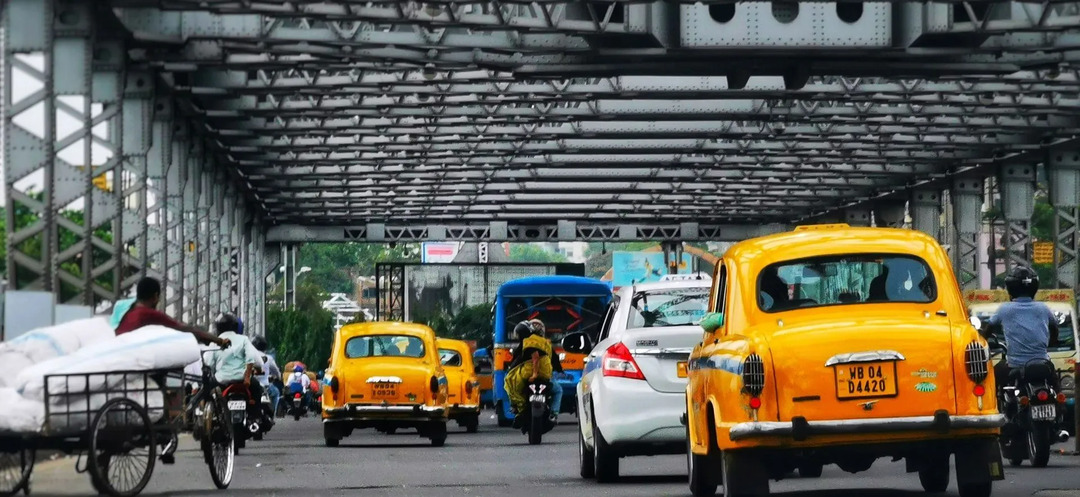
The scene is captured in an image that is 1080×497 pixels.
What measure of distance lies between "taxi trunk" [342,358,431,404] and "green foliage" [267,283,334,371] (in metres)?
86.0

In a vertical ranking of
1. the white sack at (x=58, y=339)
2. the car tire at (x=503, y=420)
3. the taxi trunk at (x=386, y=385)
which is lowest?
the car tire at (x=503, y=420)

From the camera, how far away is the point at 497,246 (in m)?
168

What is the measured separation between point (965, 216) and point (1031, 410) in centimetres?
4691

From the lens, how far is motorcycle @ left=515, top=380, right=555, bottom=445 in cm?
2825

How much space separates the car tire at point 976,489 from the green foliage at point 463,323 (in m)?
88.2

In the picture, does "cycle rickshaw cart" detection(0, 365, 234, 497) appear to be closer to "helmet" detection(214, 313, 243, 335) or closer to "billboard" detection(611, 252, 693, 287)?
"helmet" detection(214, 313, 243, 335)

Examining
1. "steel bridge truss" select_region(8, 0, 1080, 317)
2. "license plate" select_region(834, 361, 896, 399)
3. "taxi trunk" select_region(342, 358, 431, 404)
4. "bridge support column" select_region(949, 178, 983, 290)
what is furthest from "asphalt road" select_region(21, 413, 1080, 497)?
"bridge support column" select_region(949, 178, 983, 290)

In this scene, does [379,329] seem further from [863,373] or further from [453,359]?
[863,373]

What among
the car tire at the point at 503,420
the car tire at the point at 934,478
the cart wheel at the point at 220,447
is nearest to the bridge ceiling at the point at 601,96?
the car tire at the point at 503,420

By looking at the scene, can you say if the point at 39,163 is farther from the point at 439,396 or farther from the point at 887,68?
the point at 887,68

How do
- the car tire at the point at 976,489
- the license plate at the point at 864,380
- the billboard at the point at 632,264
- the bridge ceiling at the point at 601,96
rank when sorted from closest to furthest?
the license plate at the point at 864,380 → the car tire at the point at 976,489 → the bridge ceiling at the point at 601,96 → the billboard at the point at 632,264

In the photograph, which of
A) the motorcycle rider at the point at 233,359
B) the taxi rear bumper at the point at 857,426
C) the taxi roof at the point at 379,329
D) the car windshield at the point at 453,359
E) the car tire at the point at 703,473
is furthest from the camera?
the car windshield at the point at 453,359

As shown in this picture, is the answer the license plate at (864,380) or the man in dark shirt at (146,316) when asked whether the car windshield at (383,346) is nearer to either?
the man in dark shirt at (146,316)

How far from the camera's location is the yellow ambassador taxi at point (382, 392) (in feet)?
92.7
